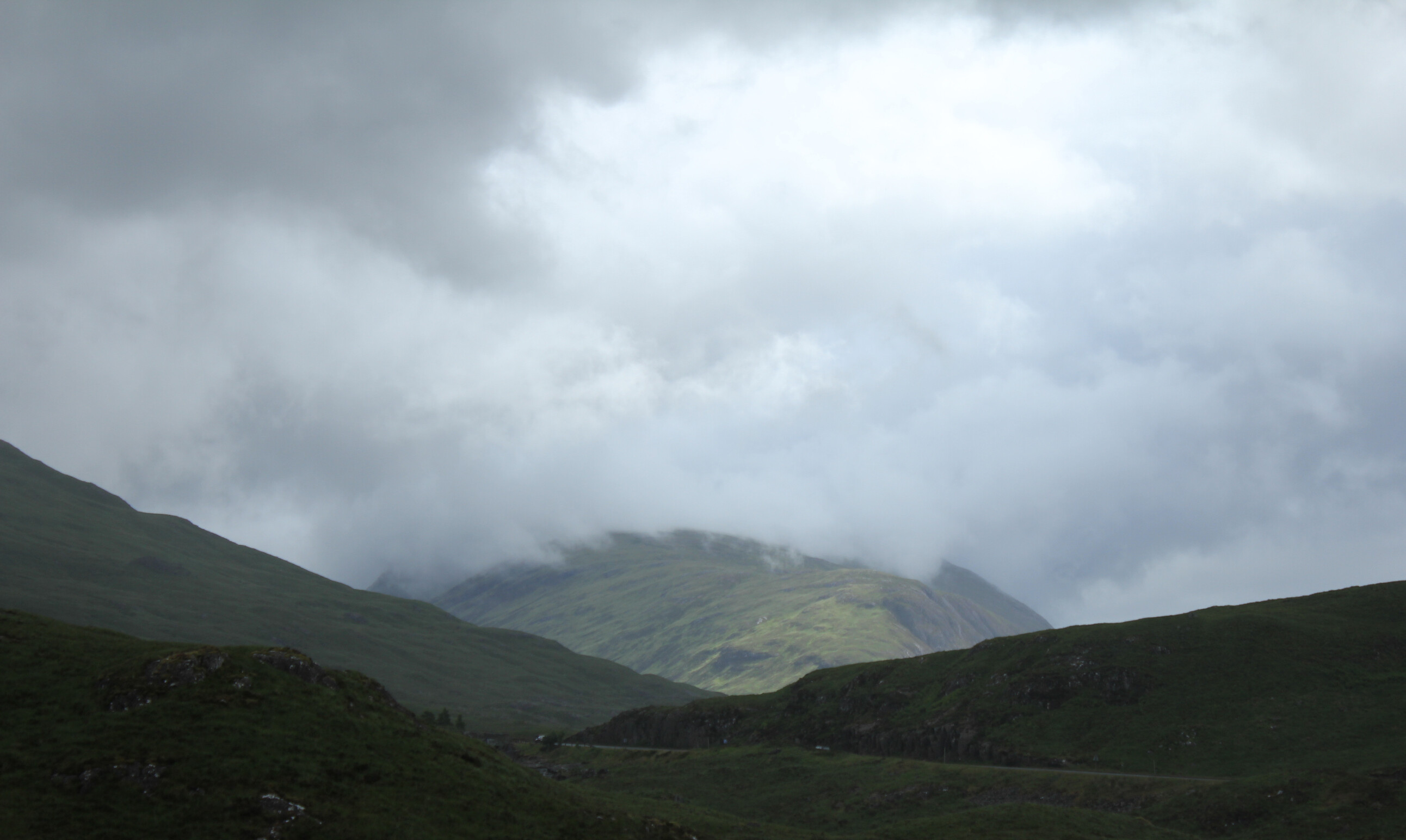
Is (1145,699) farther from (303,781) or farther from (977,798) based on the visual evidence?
(303,781)

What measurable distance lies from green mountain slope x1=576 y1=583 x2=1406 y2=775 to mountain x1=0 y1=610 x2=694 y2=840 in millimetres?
84283

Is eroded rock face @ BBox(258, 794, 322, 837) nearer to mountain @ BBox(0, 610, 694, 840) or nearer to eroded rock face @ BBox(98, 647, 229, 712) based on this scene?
mountain @ BBox(0, 610, 694, 840)

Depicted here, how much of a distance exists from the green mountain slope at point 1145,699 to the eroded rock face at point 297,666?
9600 cm

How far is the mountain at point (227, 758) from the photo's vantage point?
47.1 m

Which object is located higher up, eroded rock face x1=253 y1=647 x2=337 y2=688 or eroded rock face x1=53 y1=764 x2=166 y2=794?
eroded rock face x1=253 y1=647 x2=337 y2=688

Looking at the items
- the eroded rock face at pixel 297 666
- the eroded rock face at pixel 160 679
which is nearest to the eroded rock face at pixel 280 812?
the eroded rock face at pixel 160 679

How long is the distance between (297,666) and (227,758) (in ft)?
40.8

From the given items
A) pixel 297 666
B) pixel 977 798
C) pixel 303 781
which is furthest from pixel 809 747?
pixel 303 781

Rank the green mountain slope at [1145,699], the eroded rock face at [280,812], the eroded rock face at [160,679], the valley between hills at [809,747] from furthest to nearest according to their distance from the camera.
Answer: the green mountain slope at [1145,699]
the eroded rock face at [160,679]
the valley between hills at [809,747]
the eroded rock face at [280,812]

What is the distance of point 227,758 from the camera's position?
51.2 m

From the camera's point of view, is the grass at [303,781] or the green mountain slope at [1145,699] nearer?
the grass at [303,781]

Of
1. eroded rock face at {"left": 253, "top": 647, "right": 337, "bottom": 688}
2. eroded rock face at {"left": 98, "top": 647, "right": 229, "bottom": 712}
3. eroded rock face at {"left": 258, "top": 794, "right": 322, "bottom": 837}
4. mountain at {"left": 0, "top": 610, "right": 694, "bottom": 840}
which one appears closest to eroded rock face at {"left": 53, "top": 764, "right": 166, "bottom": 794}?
mountain at {"left": 0, "top": 610, "right": 694, "bottom": 840}

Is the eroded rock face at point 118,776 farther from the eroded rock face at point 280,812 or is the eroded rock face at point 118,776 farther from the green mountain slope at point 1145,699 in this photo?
the green mountain slope at point 1145,699

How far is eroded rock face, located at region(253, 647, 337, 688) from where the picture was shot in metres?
62.5
